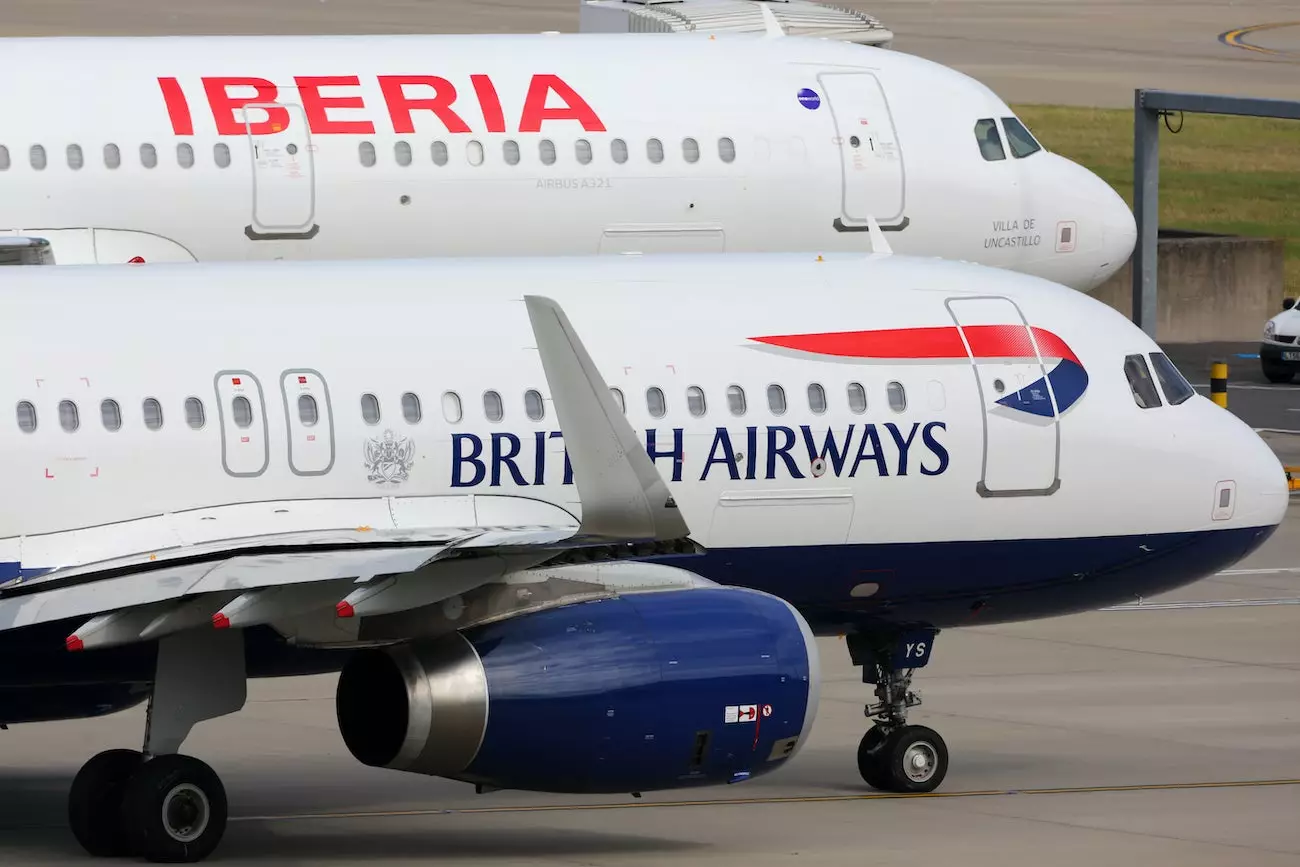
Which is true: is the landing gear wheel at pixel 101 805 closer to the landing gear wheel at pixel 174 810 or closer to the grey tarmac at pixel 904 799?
the grey tarmac at pixel 904 799

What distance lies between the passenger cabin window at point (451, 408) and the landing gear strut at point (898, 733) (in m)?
4.01

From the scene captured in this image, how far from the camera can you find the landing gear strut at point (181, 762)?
17859mm

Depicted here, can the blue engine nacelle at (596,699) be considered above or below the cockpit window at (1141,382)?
below

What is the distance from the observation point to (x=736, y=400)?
1984 cm

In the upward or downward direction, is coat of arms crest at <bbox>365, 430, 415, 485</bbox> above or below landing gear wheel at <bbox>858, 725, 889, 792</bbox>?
above

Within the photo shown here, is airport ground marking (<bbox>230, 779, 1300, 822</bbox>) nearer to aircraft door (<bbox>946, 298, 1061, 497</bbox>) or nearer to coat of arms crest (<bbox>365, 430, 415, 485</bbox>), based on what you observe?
aircraft door (<bbox>946, 298, 1061, 497</bbox>)

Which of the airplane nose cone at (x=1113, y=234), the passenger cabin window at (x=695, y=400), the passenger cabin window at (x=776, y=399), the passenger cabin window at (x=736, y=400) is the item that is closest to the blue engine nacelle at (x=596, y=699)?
the passenger cabin window at (x=695, y=400)

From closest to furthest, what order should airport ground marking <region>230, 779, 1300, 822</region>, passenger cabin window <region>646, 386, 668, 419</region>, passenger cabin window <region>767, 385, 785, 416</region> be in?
passenger cabin window <region>646, 386, 668, 419</region> → passenger cabin window <region>767, 385, 785, 416</region> → airport ground marking <region>230, 779, 1300, 822</region>

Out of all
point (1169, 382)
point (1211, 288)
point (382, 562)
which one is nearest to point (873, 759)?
point (1169, 382)

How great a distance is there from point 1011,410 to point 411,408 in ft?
15.1

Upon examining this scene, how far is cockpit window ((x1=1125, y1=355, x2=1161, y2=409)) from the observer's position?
2128 centimetres

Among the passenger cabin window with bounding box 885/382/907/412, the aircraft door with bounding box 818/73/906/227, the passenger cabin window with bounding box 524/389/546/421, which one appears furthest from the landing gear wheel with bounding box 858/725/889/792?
the aircraft door with bounding box 818/73/906/227

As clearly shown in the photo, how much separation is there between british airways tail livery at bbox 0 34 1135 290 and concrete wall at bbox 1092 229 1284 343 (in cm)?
2139

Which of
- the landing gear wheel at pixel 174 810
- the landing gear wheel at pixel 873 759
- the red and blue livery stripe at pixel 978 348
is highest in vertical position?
the red and blue livery stripe at pixel 978 348
